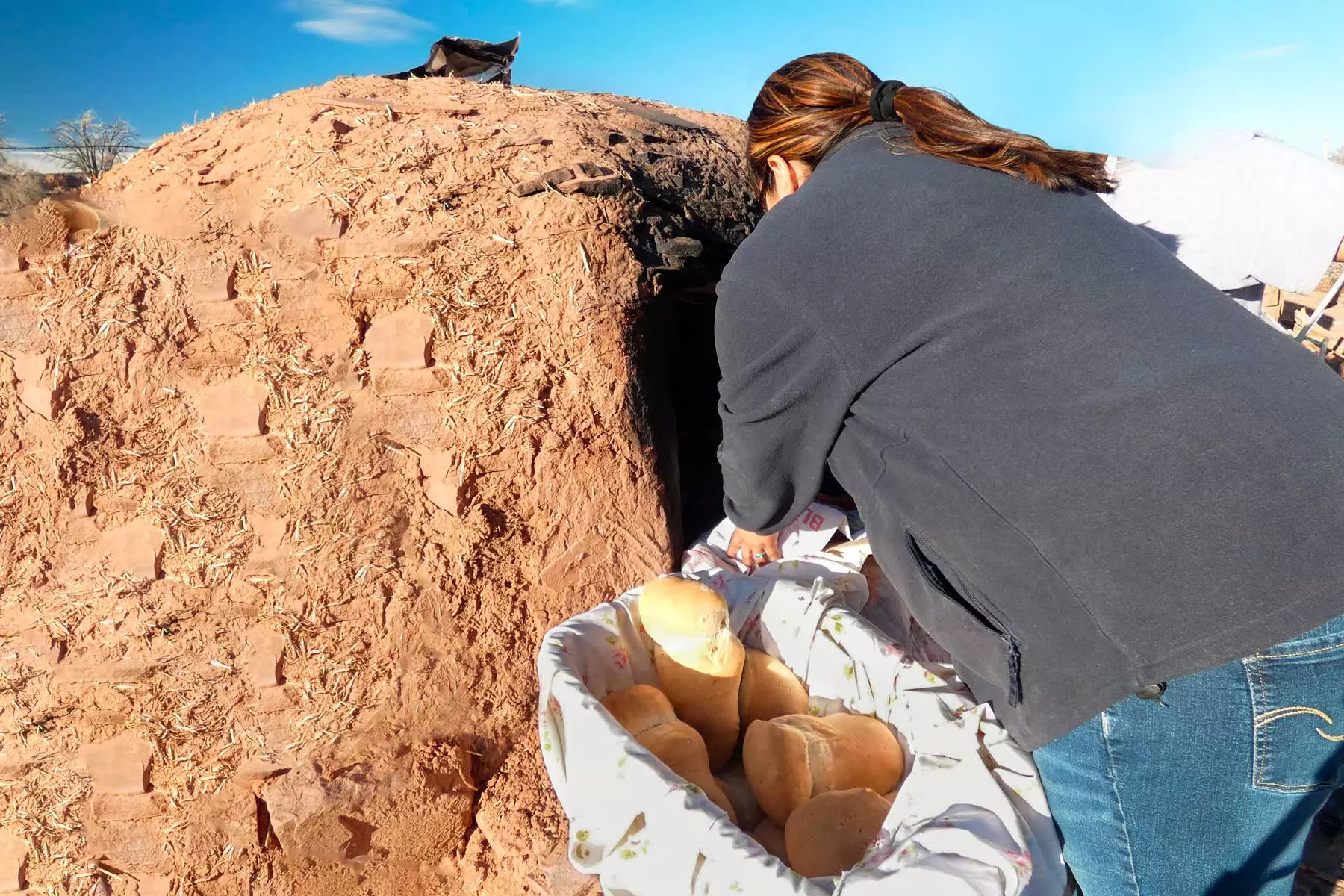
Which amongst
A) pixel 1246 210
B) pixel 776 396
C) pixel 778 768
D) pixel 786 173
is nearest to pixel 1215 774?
pixel 778 768

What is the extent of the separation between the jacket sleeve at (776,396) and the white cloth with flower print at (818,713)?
401 millimetres

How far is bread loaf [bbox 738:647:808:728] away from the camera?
75.6 inches

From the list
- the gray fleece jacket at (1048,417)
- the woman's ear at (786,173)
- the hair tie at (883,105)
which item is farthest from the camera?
the woman's ear at (786,173)

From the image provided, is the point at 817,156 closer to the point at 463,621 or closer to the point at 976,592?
the point at 976,592

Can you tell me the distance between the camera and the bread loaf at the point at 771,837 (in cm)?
166

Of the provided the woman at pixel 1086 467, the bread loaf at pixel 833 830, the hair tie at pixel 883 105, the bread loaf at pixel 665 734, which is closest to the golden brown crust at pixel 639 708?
the bread loaf at pixel 665 734

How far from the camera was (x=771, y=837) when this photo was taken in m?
1.69

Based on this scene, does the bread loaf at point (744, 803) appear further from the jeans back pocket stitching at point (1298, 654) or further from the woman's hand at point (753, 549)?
the jeans back pocket stitching at point (1298, 654)

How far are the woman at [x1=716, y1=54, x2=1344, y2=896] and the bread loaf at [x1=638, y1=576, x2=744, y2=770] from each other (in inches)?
22.1

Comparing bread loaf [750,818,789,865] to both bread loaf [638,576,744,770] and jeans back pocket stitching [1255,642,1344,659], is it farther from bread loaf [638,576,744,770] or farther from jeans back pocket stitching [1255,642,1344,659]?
jeans back pocket stitching [1255,642,1344,659]

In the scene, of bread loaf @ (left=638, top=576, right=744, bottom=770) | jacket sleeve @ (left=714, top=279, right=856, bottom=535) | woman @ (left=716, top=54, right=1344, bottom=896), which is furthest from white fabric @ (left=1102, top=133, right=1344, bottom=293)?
bread loaf @ (left=638, top=576, right=744, bottom=770)

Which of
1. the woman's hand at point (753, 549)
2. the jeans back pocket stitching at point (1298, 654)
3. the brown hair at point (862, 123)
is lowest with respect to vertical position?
the woman's hand at point (753, 549)

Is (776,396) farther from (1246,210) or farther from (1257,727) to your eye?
(1246,210)

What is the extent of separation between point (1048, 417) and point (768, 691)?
3.40ft
